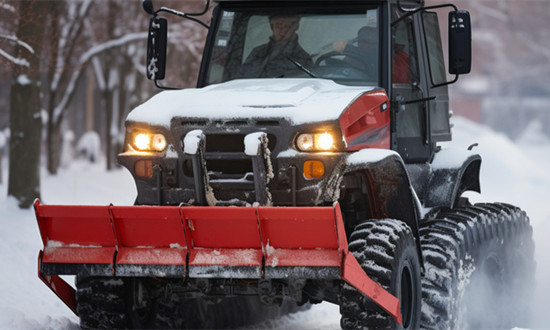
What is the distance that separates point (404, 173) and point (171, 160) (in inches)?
65.1

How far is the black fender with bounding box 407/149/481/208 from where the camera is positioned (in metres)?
8.30

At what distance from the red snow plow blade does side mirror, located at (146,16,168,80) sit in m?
1.90

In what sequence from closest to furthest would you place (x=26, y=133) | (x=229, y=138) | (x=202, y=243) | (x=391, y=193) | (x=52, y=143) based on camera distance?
(x=202, y=243) → (x=229, y=138) → (x=391, y=193) → (x=26, y=133) → (x=52, y=143)

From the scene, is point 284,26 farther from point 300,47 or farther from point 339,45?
point 339,45

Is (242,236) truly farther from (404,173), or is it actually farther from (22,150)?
(22,150)

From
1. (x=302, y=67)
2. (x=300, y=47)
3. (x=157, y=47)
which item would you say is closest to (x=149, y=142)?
(x=157, y=47)

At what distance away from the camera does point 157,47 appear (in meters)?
8.04

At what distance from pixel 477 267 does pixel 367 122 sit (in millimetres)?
1939

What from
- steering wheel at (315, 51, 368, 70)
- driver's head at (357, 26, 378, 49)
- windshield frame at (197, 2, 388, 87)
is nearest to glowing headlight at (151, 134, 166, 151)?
windshield frame at (197, 2, 388, 87)

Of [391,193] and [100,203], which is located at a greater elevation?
[391,193]

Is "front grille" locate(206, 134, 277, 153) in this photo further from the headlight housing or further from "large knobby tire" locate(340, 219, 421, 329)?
"large knobby tire" locate(340, 219, 421, 329)

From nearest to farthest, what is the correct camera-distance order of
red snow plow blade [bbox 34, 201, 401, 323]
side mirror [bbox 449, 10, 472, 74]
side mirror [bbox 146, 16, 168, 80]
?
red snow plow blade [bbox 34, 201, 401, 323] → side mirror [bbox 449, 10, 472, 74] → side mirror [bbox 146, 16, 168, 80]

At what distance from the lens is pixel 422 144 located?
8391 mm

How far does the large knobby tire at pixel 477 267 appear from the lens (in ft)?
24.1
